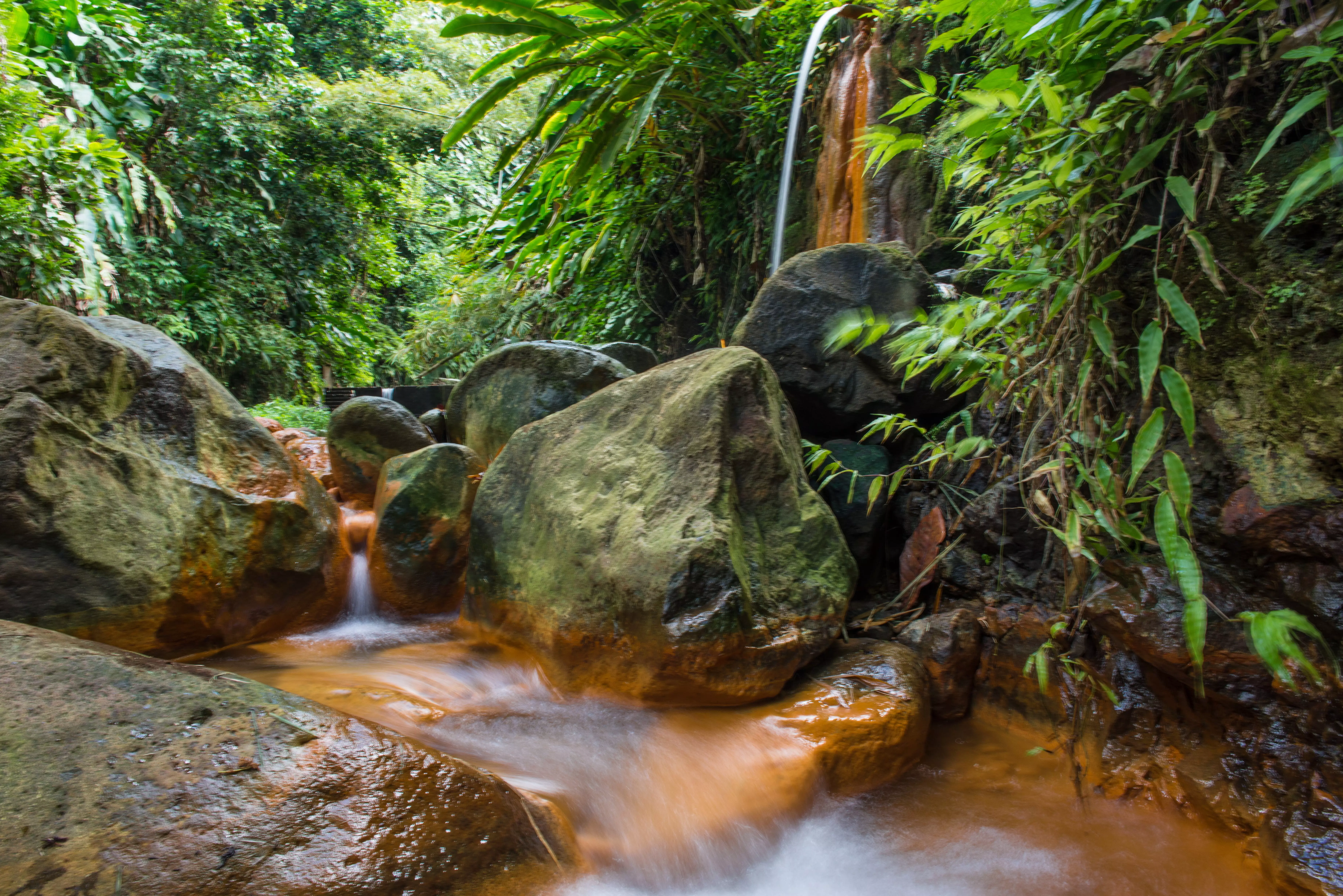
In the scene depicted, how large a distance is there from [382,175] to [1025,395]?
11.8 meters

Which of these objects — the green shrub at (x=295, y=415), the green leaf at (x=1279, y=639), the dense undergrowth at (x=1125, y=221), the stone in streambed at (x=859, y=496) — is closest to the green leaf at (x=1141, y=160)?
the dense undergrowth at (x=1125, y=221)

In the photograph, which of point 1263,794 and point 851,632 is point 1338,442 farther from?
point 851,632

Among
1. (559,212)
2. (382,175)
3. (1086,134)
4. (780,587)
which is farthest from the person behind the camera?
(382,175)

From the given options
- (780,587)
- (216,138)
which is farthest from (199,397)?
(216,138)

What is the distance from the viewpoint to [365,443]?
477 centimetres

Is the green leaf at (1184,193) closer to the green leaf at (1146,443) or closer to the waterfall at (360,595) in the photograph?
the green leaf at (1146,443)

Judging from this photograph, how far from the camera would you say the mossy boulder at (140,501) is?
2.51 metres

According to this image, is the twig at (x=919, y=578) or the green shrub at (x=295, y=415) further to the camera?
the green shrub at (x=295, y=415)

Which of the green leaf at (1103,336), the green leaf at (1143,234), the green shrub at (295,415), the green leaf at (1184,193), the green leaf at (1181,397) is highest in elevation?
the green shrub at (295,415)

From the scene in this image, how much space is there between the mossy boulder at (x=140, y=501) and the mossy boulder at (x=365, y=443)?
1.15m

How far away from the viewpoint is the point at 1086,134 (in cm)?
183

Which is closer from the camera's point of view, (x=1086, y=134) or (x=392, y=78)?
(x=1086, y=134)

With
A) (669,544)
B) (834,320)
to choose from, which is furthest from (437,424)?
(669,544)

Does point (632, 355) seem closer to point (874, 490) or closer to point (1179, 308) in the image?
point (874, 490)
